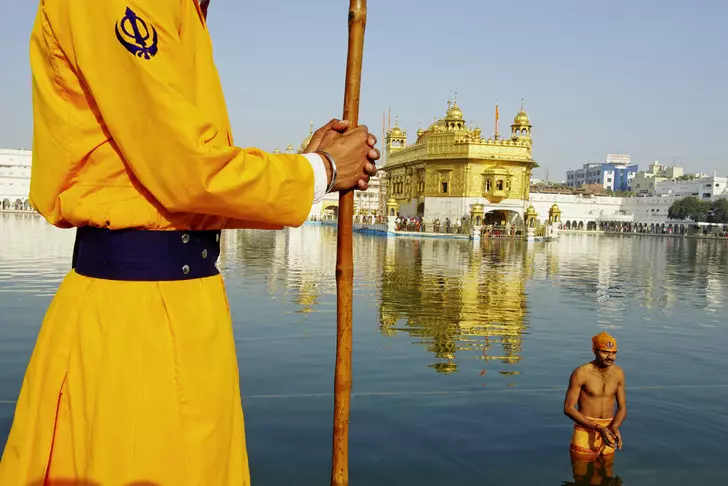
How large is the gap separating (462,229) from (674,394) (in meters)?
33.4

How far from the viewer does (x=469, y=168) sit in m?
40.0

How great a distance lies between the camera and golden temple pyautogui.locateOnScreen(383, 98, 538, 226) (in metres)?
40.0

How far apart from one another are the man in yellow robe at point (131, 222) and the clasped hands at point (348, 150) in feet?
0.56

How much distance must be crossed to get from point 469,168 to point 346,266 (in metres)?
39.0

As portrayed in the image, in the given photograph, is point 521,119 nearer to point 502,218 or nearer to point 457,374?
point 502,218

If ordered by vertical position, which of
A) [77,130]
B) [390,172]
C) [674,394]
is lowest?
[674,394]

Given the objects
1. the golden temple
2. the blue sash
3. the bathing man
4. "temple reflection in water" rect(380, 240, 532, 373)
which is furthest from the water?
the golden temple

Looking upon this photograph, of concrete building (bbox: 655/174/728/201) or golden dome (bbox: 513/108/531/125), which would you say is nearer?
golden dome (bbox: 513/108/531/125)

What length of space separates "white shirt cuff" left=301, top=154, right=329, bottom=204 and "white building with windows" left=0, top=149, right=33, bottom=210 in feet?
263

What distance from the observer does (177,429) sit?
1.32 meters

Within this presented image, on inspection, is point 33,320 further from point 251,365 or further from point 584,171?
point 584,171

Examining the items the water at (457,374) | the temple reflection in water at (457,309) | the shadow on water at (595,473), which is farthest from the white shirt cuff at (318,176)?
the temple reflection in water at (457,309)

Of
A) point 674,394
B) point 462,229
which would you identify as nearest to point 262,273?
point 674,394

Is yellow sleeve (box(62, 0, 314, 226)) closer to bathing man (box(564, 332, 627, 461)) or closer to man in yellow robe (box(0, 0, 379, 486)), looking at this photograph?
man in yellow robe (box(0, 0, 379, 486))
